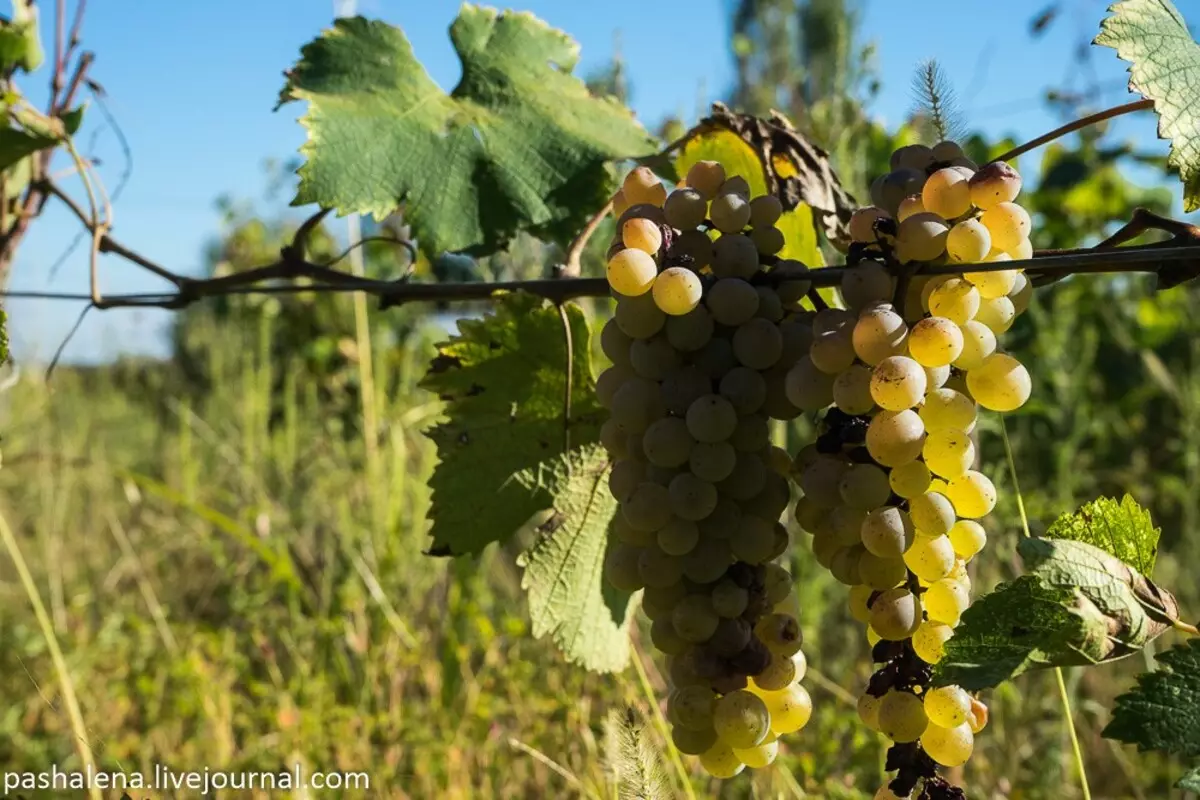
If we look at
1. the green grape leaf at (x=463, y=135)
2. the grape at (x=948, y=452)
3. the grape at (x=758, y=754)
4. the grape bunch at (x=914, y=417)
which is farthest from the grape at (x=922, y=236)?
the green grape leaf at (x=463, y=135)

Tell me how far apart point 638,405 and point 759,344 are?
8cm

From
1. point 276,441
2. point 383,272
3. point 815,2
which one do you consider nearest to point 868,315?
point 276,441

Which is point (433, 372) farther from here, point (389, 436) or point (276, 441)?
point (276, 441)

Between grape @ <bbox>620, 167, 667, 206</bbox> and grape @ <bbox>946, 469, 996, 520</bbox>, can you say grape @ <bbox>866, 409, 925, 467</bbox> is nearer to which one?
grape @ <bbox>946, 469, 996, 520</bbox>

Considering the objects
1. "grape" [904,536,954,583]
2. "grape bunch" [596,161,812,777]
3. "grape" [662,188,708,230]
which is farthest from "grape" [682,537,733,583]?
"grape" [662,188,708,230]

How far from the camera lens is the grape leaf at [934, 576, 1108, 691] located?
54 centimetres

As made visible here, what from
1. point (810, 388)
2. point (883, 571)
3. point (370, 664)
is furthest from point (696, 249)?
point (370, 664)

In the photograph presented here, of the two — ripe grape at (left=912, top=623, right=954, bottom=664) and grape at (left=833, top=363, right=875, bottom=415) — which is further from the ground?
grape at (left=833, top=363, right=875, bottom=415)

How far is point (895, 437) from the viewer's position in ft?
1.74

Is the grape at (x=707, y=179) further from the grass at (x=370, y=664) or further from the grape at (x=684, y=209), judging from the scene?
the grass at (x=370, y=664)

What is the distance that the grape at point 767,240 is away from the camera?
2.16ft

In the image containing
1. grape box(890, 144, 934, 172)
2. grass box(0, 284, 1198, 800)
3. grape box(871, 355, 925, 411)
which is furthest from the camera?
grass box(0, 284, 1198, 800)

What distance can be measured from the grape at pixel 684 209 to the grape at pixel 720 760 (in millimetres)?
328

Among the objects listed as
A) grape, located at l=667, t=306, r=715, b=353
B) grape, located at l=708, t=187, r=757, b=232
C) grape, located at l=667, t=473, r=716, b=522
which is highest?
grape, located at l=708, t=187, r=757, b=232
